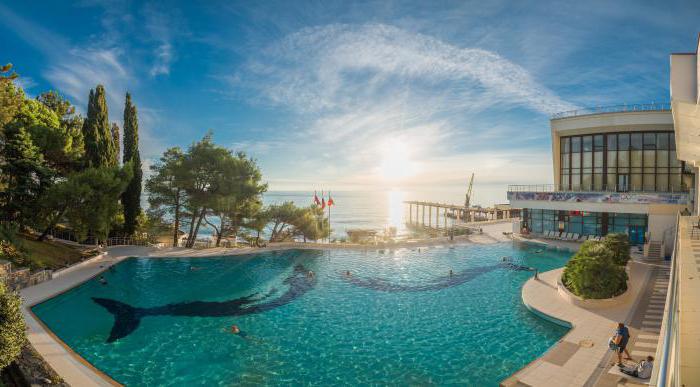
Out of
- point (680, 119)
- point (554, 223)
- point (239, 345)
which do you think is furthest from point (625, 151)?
point (239, 345)

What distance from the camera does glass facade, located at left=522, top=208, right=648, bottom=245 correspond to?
33.8 m

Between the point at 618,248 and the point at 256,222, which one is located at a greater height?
the point at 256,222

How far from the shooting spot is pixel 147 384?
36.5 ft

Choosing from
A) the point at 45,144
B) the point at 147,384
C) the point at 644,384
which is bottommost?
the point at 147,384

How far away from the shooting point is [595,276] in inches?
653

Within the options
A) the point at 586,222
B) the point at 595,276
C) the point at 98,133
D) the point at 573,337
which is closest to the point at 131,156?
the point at 98,133

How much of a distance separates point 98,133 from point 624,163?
51.9 meters

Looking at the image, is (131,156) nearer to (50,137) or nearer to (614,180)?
(50,137)

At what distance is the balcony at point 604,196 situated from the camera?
30.8m

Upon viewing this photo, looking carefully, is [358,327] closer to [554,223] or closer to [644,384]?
[644,384]

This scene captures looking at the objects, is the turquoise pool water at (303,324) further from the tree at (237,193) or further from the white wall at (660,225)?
the white wall at (660,225)

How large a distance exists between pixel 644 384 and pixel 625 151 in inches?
1406

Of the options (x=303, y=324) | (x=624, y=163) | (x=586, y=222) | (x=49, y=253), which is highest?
(x=624, y=163)

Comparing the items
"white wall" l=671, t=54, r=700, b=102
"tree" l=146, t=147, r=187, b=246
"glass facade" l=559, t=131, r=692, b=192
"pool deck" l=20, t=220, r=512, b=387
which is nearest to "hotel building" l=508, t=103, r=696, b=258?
"glass facade" l=559, t=131, r=692, b=192
